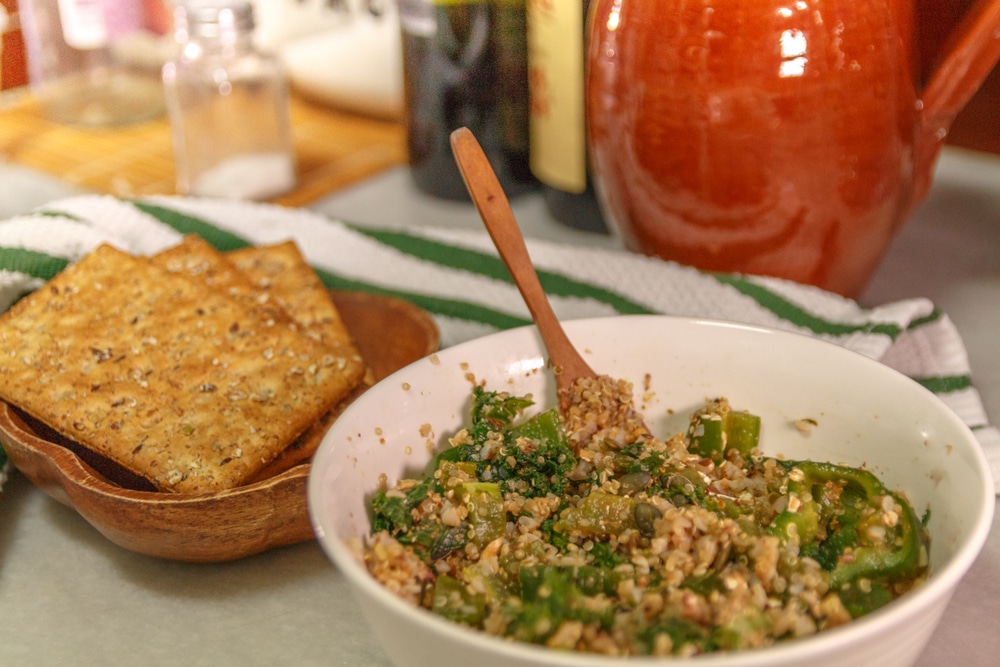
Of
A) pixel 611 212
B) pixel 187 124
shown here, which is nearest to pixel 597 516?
pixel 611 212

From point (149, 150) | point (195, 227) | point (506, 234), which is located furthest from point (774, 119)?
point (149, 150)

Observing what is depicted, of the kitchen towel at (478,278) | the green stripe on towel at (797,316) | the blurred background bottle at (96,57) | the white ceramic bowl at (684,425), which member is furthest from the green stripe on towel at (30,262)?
the blurred background bottle at (96,57)

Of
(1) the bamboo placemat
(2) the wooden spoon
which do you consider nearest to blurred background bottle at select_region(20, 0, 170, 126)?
(1) the bamboo placemat

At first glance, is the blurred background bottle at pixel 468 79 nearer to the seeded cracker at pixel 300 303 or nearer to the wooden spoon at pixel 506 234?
the seeded cracker at pixel 300 303

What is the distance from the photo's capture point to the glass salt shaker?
1.52 meters

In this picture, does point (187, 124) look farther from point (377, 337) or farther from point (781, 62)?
point (781, 62)

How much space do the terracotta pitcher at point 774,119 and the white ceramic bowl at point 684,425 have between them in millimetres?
245

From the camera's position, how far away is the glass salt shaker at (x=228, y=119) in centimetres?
152

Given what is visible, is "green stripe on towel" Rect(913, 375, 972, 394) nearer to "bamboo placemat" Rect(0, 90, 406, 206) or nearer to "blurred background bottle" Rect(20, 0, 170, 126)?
"bamboo placemat" Rect(0, 90, 406, 206)

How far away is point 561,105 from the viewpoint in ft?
4.06

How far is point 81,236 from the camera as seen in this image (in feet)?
3.43

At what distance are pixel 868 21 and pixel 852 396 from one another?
0.38m

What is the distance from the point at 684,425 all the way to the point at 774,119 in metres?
0.32

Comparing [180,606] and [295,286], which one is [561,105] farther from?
[180,606]
